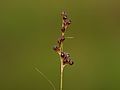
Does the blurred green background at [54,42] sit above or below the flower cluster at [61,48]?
above

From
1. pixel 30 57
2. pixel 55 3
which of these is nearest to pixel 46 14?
pixel 55 3

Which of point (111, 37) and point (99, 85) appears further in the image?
point (111, 37)

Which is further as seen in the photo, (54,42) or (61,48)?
(54,42)

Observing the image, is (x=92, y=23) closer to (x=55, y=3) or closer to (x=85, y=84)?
(x=55, y=3)

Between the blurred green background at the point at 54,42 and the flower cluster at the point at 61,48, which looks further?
the blurred green background at the point at 54,42

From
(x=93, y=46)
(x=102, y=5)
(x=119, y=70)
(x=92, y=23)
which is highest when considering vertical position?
(x=102, y=5)

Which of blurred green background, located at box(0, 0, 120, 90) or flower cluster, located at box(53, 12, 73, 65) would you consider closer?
flower cluster, located at box(53, 12, 73, 65)

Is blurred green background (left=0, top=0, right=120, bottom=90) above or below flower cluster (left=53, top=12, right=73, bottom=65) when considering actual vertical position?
above

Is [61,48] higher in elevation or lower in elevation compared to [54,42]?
lower
